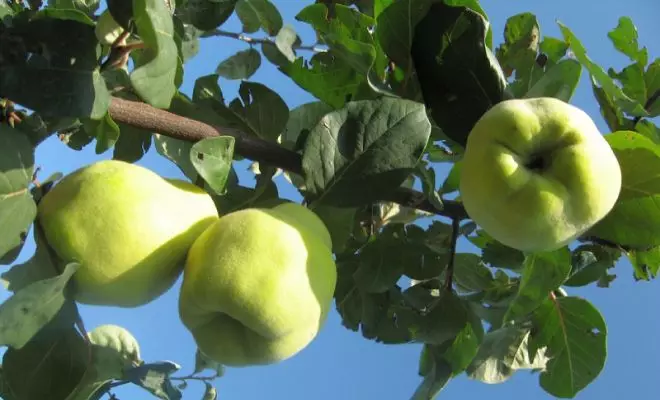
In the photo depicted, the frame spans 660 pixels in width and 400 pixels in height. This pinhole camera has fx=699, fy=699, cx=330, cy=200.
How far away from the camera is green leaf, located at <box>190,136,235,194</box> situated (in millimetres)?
875

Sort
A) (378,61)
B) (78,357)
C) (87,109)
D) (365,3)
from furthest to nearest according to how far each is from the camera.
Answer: (365,3), (378,61), (78,357), (87,109)

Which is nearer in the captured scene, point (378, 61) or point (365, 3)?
point (378, 61)

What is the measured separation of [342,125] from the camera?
971mm

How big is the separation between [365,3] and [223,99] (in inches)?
19.5

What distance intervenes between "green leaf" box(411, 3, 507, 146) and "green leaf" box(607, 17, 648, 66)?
1.03ft

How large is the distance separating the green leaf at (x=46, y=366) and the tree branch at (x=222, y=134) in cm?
29

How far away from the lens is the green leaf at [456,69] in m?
0.97

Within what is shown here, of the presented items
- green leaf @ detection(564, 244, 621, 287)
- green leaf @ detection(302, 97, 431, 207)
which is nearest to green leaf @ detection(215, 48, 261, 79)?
green leaf @ detection(302, 97, 431, 207)

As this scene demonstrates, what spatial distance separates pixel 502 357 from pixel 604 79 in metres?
0.58

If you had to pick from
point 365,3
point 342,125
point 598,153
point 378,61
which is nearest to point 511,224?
point 598,153

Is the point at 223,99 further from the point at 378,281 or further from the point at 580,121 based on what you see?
the point at 580,121

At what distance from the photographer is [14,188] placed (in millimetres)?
834

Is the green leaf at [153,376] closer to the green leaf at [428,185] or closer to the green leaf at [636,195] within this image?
the green leaf at [428,185]

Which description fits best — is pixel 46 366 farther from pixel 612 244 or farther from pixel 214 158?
pixel 612 244
